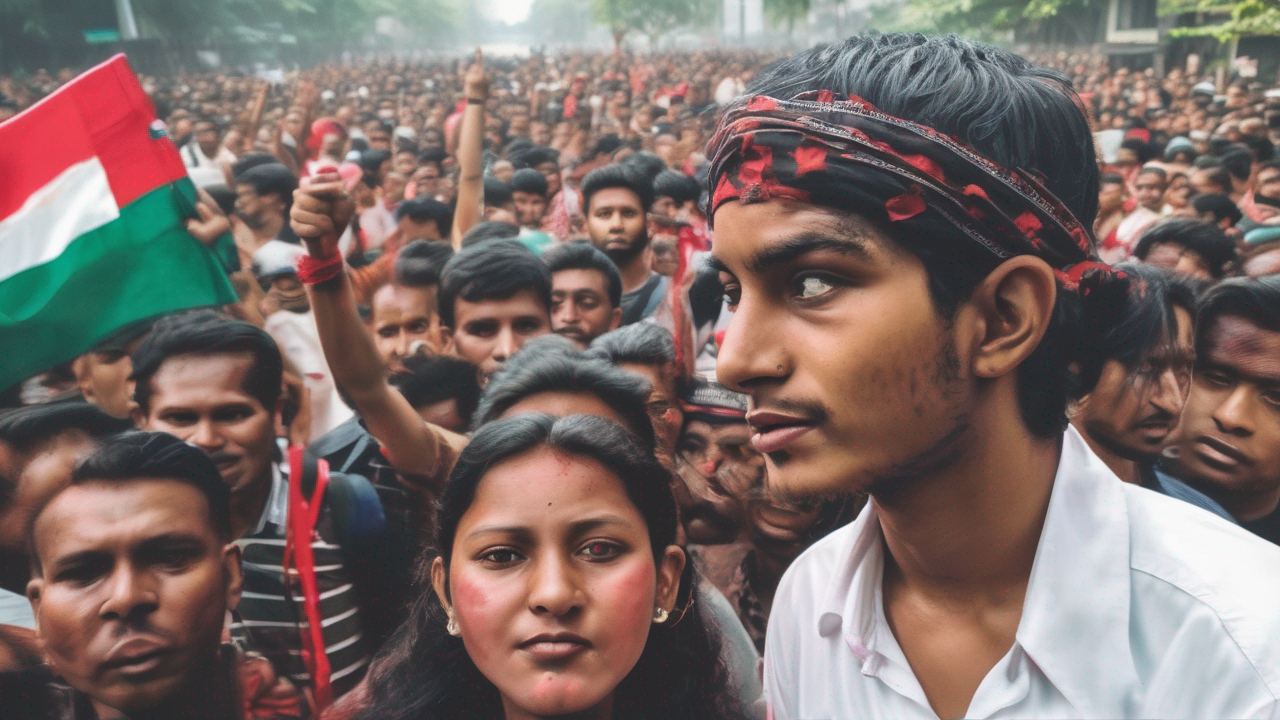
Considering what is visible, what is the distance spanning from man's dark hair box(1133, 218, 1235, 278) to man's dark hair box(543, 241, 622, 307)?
2538mm

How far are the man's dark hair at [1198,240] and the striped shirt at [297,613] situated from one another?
387cm

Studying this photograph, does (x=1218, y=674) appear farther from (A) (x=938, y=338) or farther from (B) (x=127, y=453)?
(B) (x=127, y=453)

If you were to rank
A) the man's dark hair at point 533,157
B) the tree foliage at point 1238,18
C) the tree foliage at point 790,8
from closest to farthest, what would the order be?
1. the man's dark hair at point 533,157
2. the tree foliage at point 1238,18
3. the tree foliage at point 790,8

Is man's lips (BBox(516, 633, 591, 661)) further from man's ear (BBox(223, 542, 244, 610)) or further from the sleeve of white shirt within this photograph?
man's ear (BBox(223, 542, 244, 610))

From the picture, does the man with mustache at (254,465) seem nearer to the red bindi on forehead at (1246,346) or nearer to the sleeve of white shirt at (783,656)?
the sleeve of white shirt at (783,656)

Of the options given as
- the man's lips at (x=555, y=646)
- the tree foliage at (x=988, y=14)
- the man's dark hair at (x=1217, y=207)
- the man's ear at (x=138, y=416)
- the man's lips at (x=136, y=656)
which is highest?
the man's ear at (x=138, y=416)

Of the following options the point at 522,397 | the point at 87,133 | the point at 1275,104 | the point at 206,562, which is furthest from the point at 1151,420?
the point at 1275,104

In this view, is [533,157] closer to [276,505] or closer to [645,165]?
[645,165]

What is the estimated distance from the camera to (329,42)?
43344 millimetres

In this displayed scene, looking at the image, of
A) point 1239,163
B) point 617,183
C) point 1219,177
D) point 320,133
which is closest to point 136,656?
point 617,183

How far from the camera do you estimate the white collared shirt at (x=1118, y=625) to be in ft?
4.61

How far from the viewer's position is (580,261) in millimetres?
4270

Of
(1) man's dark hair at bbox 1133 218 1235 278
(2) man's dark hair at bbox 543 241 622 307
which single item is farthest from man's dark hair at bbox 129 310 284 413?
(1) man's dark hair at bbox 1133 218 1235 278

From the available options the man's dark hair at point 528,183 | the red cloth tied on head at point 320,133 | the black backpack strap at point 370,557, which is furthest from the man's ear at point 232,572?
the red cloth tied on head at point 320,133
